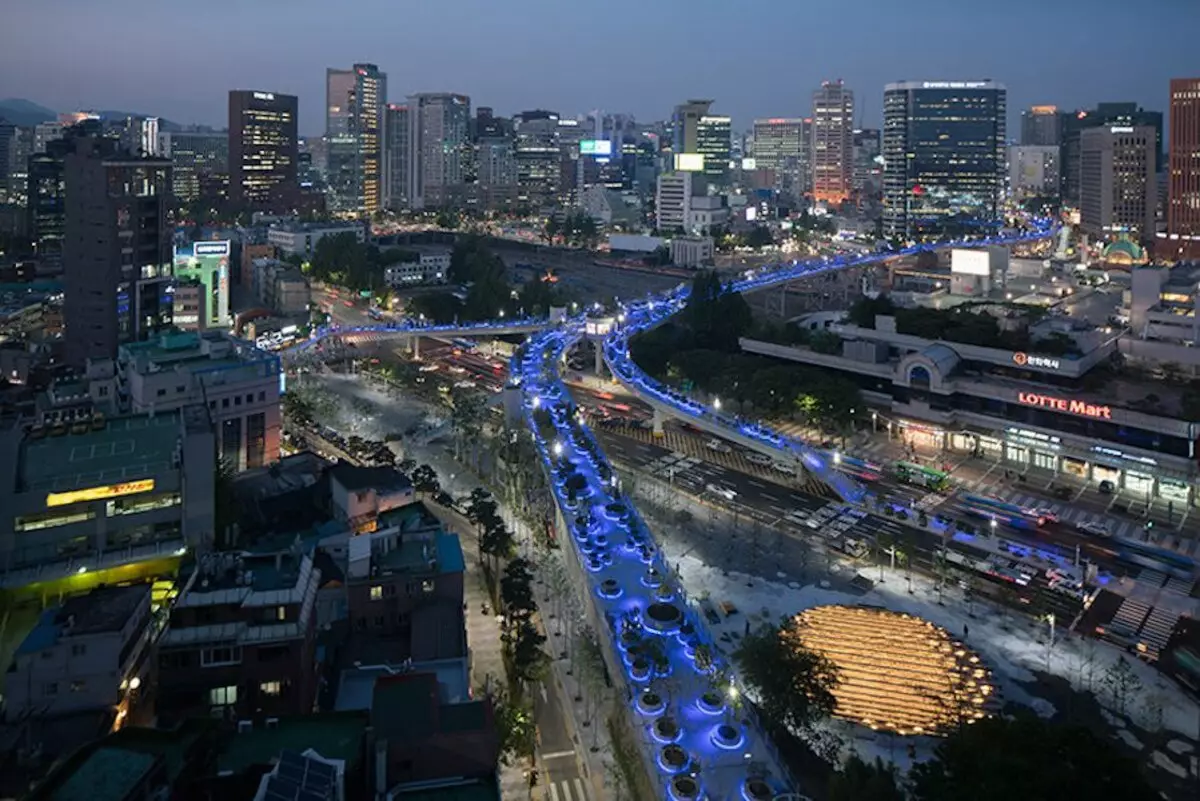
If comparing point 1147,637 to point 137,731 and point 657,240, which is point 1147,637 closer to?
point 137,731

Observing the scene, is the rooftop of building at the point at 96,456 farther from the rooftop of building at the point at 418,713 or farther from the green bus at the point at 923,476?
the green bus at the point at 923,476

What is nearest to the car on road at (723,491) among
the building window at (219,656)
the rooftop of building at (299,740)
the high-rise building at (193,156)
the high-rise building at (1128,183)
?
the building window at (219,656)

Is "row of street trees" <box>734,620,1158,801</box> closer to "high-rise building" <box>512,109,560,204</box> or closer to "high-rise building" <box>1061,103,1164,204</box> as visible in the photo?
"high-rise building" <box>1061,103,1164,204</box>

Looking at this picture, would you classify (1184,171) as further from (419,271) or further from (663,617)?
(663,617)

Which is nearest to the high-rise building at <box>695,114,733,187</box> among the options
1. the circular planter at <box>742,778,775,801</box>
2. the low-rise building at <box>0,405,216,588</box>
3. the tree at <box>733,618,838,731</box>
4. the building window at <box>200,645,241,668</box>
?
the low-rise building at <box>0,405,216,588</box>

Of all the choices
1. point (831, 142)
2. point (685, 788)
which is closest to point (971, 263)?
point (685, 788)

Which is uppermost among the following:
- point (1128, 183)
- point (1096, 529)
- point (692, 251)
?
point (1128, 183)
